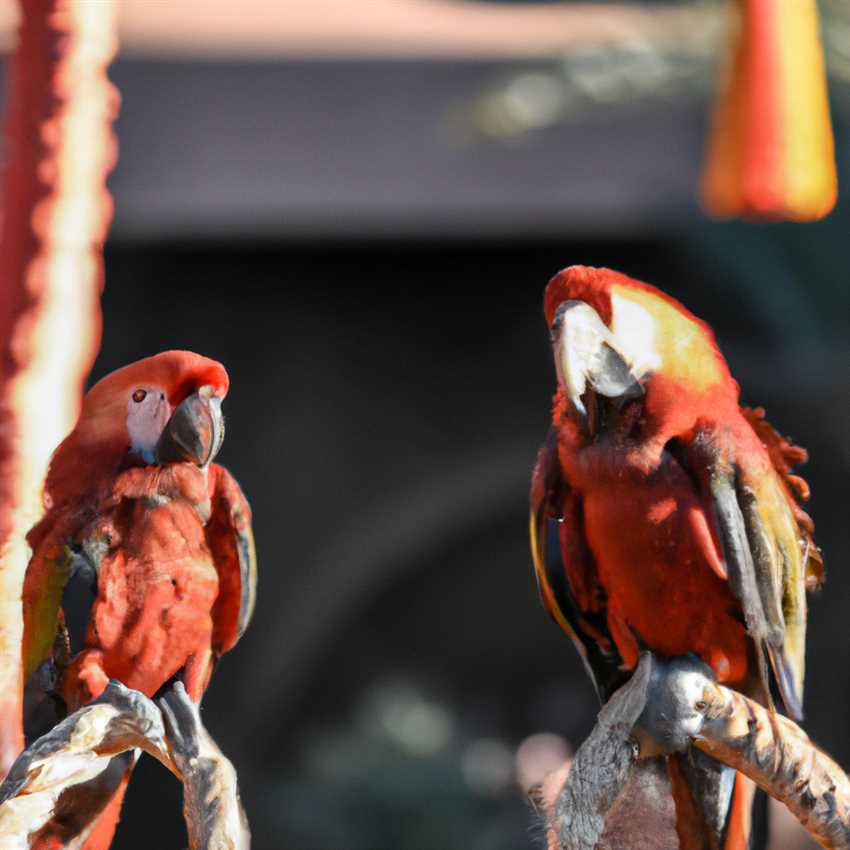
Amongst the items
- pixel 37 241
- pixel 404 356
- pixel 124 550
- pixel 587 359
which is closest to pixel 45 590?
pixel 124 550

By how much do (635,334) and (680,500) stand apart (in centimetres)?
8

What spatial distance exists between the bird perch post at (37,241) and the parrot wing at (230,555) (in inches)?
3.3

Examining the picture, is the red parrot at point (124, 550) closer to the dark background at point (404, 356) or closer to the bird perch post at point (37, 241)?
the bird perch post at point (37, 241)

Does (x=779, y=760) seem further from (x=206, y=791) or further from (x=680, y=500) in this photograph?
(x=206, y=791)

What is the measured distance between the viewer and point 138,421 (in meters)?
0.68

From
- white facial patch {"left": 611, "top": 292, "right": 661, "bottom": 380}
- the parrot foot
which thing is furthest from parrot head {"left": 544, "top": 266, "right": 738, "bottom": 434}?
the parrot foot

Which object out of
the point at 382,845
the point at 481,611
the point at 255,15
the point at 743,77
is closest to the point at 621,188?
the point at 255,15

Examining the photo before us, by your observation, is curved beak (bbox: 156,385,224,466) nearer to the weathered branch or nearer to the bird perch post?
the bird perch post

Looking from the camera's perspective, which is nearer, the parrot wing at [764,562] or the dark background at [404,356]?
the parrot wing at [764,562]

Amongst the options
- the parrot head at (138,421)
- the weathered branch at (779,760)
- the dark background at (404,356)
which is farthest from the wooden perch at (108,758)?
the dark background at (404,356)

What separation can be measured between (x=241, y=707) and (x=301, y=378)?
620mm

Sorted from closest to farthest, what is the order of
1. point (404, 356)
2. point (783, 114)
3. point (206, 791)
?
point (206, 791) → point (783, 114) → point (404, 356)

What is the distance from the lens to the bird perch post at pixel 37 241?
0.70m

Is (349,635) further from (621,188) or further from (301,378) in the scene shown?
(621,188)
